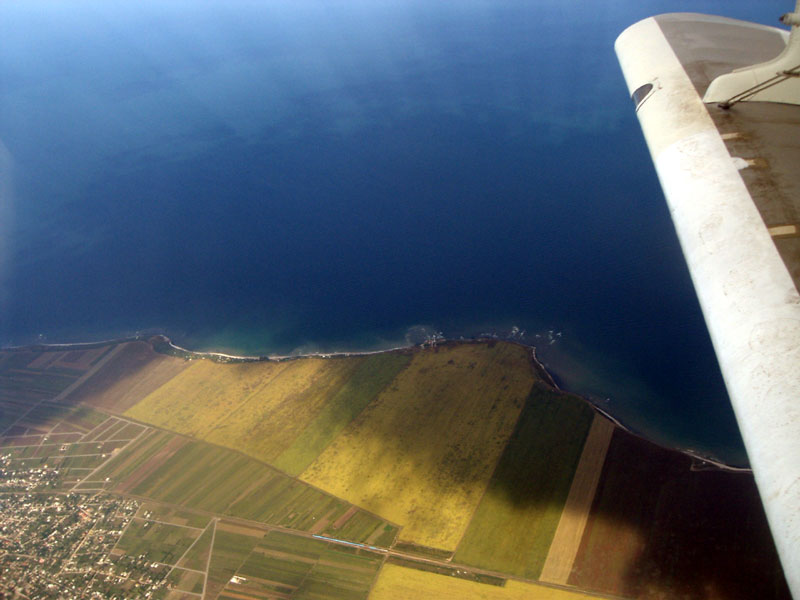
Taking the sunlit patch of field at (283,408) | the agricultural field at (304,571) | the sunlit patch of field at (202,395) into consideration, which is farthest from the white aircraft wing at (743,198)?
the sunlit patch of field at (202,395)

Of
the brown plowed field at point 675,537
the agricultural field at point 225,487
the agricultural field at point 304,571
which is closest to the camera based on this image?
the brown plowed field at point 675,537

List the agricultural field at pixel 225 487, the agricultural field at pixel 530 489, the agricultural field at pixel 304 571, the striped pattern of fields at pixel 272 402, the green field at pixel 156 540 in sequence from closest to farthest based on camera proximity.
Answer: the agricultural field at pixel 304 571
the agricultural field at pixel 530 489
the green field at pixel 156 540
the agricultural field at pixel 225 487
the striped pattern of fields at pixel 272 402

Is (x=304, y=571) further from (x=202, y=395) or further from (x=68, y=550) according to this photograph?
(x=202, y=395)

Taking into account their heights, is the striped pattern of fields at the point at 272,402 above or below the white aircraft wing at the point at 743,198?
below

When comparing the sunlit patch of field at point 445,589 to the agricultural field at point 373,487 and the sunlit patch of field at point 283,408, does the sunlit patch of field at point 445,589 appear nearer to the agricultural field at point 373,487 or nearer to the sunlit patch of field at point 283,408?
the agricultural field at point 373,487

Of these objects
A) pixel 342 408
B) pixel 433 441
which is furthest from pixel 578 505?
pixel 342 408

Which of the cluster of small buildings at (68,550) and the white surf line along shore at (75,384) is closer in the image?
the cluster of small buildings at (68,550)

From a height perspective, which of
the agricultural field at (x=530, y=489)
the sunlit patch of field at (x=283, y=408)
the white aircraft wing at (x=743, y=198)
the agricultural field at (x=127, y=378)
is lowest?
the agricultural field at (x=530, y=489)
